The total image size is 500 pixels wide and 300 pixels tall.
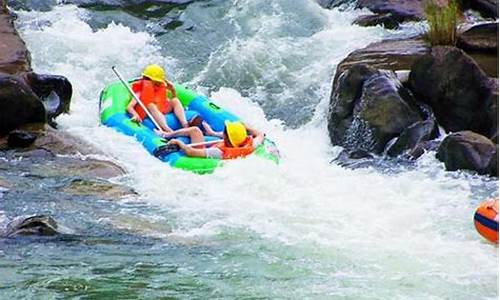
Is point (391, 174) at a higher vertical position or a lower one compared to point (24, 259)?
lower

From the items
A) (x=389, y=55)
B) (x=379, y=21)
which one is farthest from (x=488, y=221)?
(x=379, y=21)

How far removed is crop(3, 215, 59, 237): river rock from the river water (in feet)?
0.47

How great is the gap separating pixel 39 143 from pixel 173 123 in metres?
1.46

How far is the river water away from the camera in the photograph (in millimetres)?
5559

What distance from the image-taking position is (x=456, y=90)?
9.29 meters

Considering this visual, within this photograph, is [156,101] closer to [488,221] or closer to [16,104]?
[16,104]

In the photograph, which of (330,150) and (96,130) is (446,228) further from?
(96,130)

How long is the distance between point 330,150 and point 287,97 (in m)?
1.62

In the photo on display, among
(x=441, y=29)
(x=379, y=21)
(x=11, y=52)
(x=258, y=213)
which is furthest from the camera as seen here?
(x=379, y=21)

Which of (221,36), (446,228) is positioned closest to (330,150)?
(446,228)

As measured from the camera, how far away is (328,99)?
423 inches

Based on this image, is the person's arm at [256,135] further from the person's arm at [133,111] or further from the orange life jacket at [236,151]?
the person's arm at [133,111]

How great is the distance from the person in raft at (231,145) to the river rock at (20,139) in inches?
54.4

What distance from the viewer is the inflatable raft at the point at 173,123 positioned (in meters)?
8.65
